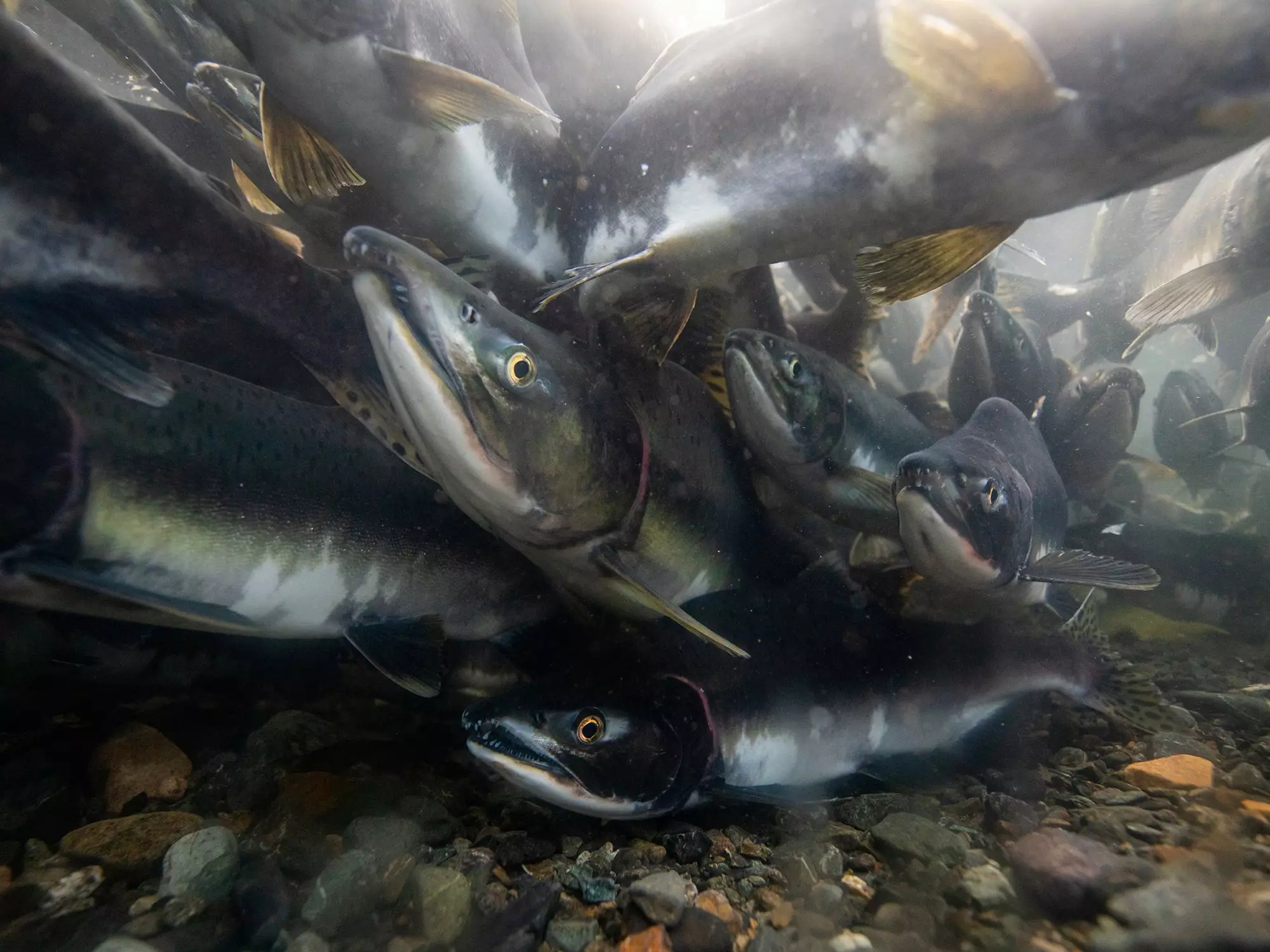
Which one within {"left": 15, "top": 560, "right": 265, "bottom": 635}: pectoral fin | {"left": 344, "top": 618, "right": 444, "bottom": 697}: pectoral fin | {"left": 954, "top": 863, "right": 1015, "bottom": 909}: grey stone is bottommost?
{"left": 954, "top": 863, "right": 1015, "bottom": 909}: grey stone

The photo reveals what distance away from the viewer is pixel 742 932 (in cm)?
168

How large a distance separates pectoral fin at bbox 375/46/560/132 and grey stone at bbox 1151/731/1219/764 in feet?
12.4

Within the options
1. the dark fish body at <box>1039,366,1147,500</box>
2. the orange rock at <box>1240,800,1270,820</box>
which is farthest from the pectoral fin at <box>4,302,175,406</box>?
the dark fish body at <box>1039,366,1147,500</box>

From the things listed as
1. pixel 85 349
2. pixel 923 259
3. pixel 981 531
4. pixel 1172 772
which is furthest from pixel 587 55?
pixel 1172 772

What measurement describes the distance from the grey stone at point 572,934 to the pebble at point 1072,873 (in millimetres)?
1200

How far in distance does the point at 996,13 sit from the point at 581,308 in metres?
1.89

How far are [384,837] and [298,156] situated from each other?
108 inches

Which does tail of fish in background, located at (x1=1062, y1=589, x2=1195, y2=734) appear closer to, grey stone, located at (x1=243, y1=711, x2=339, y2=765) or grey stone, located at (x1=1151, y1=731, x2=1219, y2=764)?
grey stone, located at (x1=1151, y1=731, x2=1219, y2=764)

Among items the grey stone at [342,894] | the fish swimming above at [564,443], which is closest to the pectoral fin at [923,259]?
the fish swimming above at [564,443]

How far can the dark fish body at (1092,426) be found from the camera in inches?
212

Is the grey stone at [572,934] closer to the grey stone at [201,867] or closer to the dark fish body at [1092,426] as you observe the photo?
the grey stone at [201,867]

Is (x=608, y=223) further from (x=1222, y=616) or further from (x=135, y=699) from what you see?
(x=1222, y=616)

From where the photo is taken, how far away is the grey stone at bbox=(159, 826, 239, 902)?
1.68 m

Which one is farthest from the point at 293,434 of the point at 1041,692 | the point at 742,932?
the point at 1041,692
